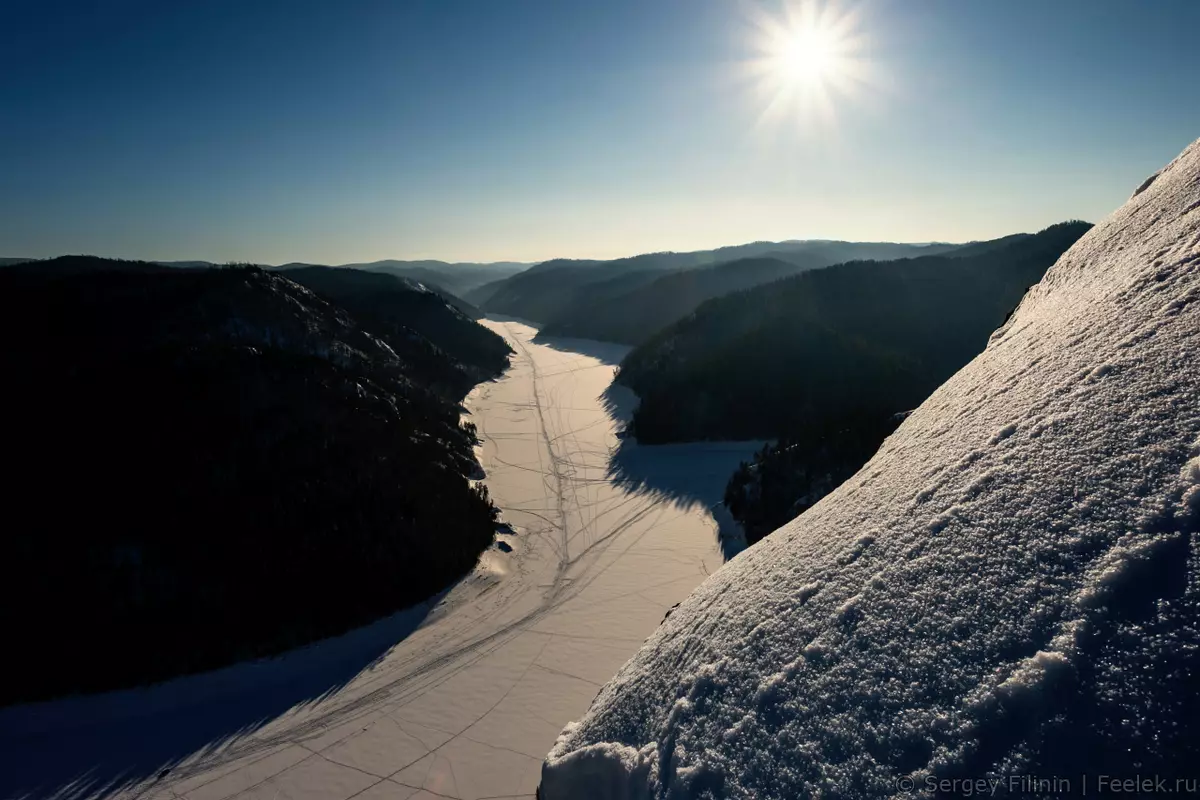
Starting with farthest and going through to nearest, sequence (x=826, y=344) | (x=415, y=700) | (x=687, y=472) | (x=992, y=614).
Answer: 1. (x=826, y=344)
2. (x=687, y=472)
3. (x=415, y=700)
4. (x=992, y=614)

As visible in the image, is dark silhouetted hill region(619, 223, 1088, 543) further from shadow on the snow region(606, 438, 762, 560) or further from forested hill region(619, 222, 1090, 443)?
shadow on the snow region(606, 438, 762, 560)

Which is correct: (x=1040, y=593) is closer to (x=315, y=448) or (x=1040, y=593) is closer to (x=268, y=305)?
(x=315, y=448)

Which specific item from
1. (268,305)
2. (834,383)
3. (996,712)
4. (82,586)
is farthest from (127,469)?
(834,383)

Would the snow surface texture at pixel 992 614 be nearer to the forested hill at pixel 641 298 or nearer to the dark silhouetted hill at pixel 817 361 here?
the dark silhouetted hill at pixel 817 361

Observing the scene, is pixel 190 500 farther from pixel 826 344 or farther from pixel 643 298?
pixel 643 298

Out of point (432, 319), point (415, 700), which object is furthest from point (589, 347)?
point (415, 700)

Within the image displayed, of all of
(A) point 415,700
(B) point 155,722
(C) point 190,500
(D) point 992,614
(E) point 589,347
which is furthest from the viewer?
(E) point 589,347

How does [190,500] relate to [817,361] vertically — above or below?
below
